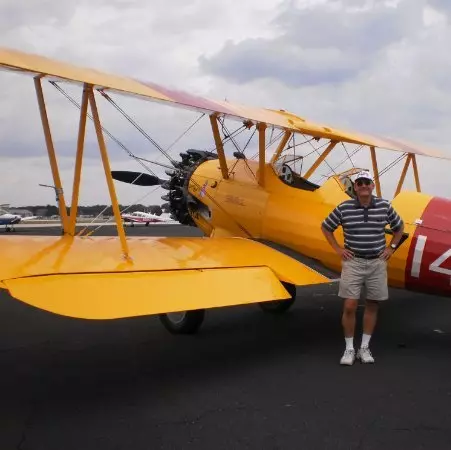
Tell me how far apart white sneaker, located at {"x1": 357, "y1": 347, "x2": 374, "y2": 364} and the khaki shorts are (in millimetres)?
446

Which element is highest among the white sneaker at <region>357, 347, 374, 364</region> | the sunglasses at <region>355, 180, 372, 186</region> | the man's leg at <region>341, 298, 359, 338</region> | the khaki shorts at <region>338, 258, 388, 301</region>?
the sunglasses at <region>355, 180, 372, 186</region>

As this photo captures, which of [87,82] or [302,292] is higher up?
[87,82]

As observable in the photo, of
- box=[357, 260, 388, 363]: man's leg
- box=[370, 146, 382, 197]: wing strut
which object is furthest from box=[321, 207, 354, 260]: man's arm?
box=[370, 146, 382, 197]: wing strut

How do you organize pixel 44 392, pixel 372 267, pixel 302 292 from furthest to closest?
1. pixel 302 292
2. pixel 372 267
3. pixel 44 392

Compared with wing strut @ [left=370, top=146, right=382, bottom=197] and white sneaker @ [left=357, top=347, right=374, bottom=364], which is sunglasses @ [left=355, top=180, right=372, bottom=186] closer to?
white sneaker @ [left=357, top=347, right=374, bottom=364]

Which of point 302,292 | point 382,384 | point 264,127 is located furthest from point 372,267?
point 302,292

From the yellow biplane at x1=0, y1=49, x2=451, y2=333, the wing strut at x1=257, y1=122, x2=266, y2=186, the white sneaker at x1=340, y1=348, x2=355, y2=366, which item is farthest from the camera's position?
the wing strut at x1=257, y1=122, x2=266, y2=186

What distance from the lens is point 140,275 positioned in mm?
4391

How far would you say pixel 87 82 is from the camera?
182 inches

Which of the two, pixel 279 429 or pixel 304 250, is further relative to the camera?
pixel 304 250

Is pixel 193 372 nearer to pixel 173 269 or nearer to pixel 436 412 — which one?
pixel 173 269

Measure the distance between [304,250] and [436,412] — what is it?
262cm

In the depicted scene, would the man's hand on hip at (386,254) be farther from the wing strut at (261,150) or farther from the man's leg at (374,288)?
the wing strut at (261,150)

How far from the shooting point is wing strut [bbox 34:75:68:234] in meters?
5.26
